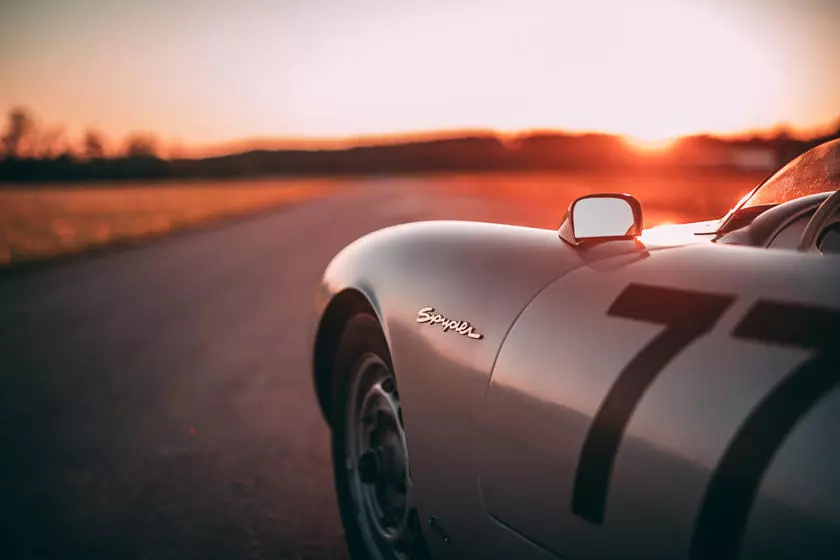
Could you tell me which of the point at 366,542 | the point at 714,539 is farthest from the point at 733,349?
the point at 366,542

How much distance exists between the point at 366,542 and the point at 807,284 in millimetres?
1845

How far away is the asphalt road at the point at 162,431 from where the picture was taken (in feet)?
11.1

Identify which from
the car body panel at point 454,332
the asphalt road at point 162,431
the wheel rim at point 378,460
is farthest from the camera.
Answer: the asphalt road at point 162,431

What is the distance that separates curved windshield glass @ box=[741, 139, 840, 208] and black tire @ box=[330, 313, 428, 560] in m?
1.25

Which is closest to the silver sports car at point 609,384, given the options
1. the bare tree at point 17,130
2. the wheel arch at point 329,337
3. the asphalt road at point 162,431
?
the wheel arch at point 329,337

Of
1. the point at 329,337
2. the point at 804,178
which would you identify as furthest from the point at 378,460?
the point at 804,178

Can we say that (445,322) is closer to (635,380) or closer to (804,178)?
(635,380)

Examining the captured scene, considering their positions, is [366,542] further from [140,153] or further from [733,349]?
[140,153]

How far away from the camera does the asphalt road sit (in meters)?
3.40

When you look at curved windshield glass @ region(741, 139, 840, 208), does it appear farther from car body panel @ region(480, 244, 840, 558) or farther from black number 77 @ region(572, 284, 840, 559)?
black number 77 @ region(572, 284, 840, 559)

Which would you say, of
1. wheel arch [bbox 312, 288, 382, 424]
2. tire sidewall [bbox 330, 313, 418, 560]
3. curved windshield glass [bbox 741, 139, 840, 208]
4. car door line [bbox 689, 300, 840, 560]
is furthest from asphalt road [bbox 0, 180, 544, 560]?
car door line [bbox 689, 300, 840, 560]

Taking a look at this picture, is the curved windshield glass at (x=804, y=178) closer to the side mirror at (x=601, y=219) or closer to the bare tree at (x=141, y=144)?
the side mirror at (x=601, y=219)

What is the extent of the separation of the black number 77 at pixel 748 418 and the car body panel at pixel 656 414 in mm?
15

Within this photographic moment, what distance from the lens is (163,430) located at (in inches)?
187
